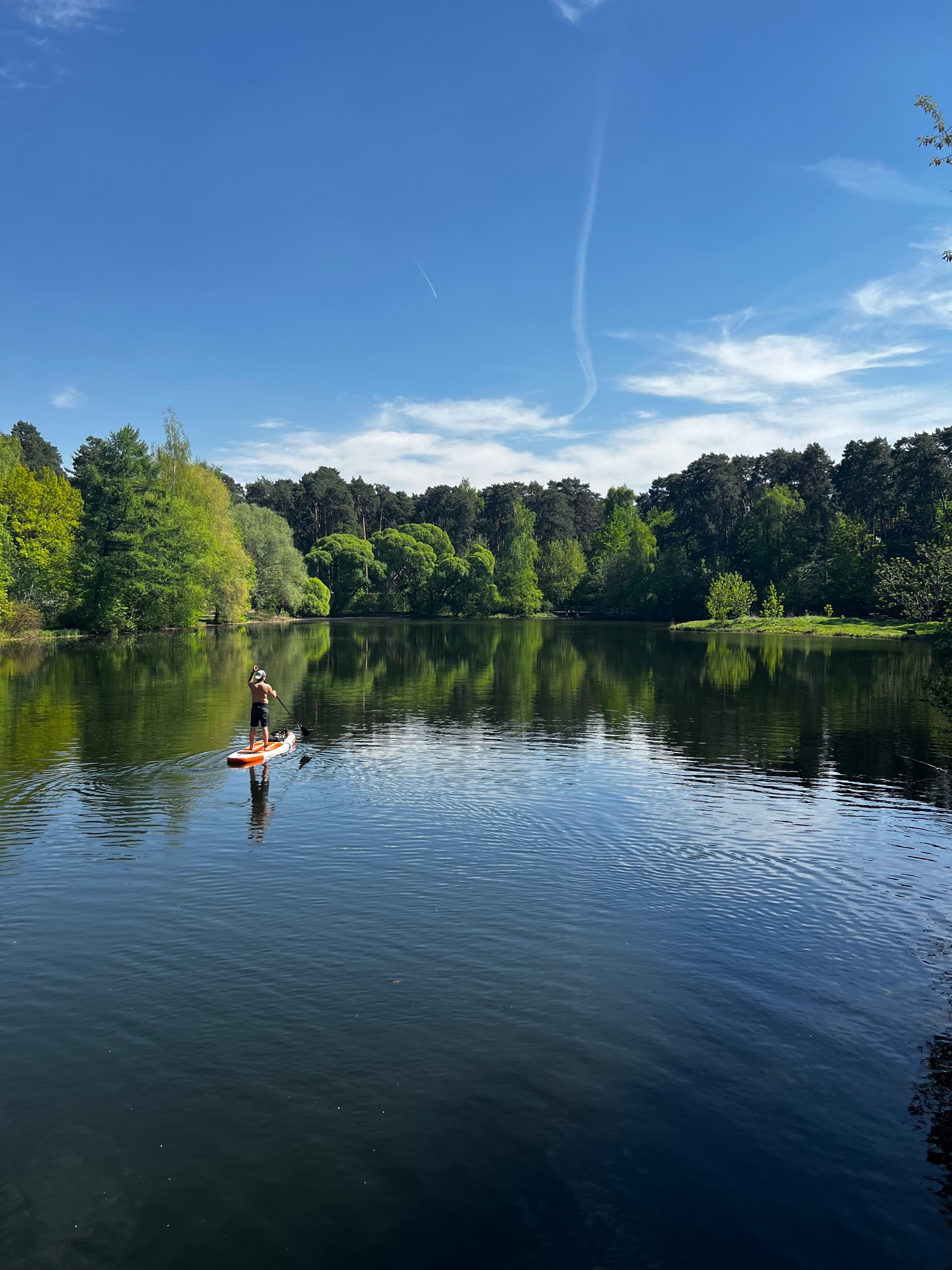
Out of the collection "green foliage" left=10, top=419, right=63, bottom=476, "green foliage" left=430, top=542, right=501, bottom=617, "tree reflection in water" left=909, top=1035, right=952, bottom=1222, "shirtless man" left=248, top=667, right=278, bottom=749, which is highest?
"green foliage" left=10, top=419, right=63, bottom=476

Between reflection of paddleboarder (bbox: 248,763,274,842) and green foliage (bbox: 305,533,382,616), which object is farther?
green foliage (bbox: 305,533,382,616)

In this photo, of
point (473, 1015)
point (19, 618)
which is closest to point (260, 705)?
point (473, 1015)

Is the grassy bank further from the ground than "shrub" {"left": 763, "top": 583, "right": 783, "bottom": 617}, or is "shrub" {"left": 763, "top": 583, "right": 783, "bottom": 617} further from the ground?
"shrub" {"left": 763, "top": 583, "right": 783, "bottom": 617}

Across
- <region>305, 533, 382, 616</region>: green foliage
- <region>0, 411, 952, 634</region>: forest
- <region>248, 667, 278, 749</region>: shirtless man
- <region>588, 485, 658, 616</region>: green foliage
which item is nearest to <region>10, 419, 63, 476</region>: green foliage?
<region>0, 411, 952, 634</region>: forest

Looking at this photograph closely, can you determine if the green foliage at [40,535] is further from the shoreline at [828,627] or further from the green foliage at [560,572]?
the green foliage at [560,572]

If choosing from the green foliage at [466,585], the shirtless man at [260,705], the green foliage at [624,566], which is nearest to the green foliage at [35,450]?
the green foliage at [466,585]

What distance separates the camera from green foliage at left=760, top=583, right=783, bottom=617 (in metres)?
125

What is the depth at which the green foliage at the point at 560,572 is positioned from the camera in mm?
170125

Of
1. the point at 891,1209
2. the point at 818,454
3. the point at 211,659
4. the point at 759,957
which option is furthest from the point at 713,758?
the point at 818,454

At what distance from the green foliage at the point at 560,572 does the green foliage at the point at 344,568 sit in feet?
109

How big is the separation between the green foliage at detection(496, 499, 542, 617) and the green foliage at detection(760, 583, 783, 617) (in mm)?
48410

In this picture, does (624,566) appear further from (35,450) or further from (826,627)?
(35,450)

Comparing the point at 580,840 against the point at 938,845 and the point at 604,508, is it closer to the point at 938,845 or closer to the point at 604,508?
the point at 938,845

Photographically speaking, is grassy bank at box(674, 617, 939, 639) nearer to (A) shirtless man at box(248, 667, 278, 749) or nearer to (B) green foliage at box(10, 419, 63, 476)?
(A) shirtless man at box(248, 667, 278, 749)
